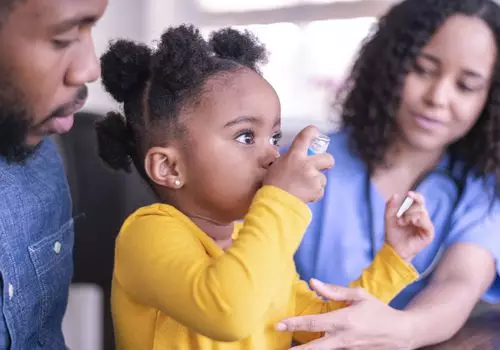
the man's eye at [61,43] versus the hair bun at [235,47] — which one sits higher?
the man's eye at [61,43]

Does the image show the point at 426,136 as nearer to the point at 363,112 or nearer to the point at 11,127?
the point at 363,112

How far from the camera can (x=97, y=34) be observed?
1.73m

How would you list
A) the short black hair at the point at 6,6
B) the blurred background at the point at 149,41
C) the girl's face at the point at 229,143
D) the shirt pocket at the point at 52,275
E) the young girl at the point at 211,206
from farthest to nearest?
the blurred background at the point at 149,41 → the shirt pocket at the point at 52,275 → the girl's face at the point at 229,143 → the young girl at the point at 211,206 → the short black hair at the point at 6,6

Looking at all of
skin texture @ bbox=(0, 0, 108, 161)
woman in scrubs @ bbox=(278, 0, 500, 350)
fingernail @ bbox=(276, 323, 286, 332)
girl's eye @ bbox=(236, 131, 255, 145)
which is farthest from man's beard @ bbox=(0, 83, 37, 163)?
woman in scrubs @ bbox=(278, 0, 500, 350)

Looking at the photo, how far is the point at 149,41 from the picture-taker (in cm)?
122

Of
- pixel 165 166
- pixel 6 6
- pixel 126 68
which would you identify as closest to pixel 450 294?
pixel 165 166

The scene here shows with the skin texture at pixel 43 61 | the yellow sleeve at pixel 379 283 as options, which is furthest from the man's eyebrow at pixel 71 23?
the yellow sleeve at pixel 379 283

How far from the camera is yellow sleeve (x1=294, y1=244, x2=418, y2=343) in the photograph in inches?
32.2

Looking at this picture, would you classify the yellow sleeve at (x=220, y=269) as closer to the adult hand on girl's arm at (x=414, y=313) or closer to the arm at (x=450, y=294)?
the adult hand on girl's arm at (x=414, y=313)

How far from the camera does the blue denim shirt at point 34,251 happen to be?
81 centimetres

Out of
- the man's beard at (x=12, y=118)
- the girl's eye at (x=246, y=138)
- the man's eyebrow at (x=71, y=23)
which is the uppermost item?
the man's eyebrow at (x=71, y=23)

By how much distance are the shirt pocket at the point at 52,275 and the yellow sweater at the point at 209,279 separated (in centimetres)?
13

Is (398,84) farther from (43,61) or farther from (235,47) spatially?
(43,61)

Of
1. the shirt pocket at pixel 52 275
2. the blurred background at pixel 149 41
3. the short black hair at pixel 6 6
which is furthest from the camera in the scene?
the blurred background at pixel 149 41
